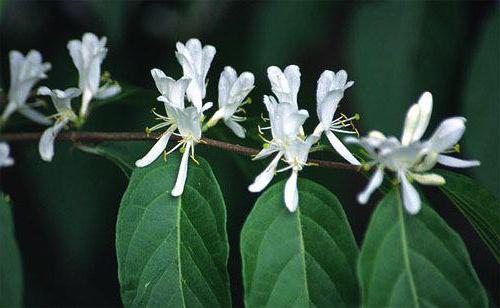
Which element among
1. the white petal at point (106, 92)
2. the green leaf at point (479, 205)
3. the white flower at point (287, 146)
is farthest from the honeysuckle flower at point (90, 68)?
the green leaf at point (479, 205)

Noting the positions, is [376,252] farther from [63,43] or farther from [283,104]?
[63,43]

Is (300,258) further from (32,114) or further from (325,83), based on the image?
(32,114)

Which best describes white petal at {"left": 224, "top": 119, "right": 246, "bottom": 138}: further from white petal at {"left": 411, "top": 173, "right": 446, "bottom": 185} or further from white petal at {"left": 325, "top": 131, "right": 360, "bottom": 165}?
white petal at {"left": 411, "top": 173, "right": 446, "bottom": 185}

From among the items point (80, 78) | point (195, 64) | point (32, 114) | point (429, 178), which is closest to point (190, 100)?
point (195, 64)

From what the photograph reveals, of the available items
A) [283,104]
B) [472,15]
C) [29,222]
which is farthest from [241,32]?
[283,104]

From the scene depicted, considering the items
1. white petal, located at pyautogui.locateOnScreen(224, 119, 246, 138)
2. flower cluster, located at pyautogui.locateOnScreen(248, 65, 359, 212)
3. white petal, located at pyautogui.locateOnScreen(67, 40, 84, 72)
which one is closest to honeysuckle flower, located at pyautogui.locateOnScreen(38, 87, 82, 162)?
white petal, located at pyautogui.locateOnScreen(67, 40, 84, 72)
